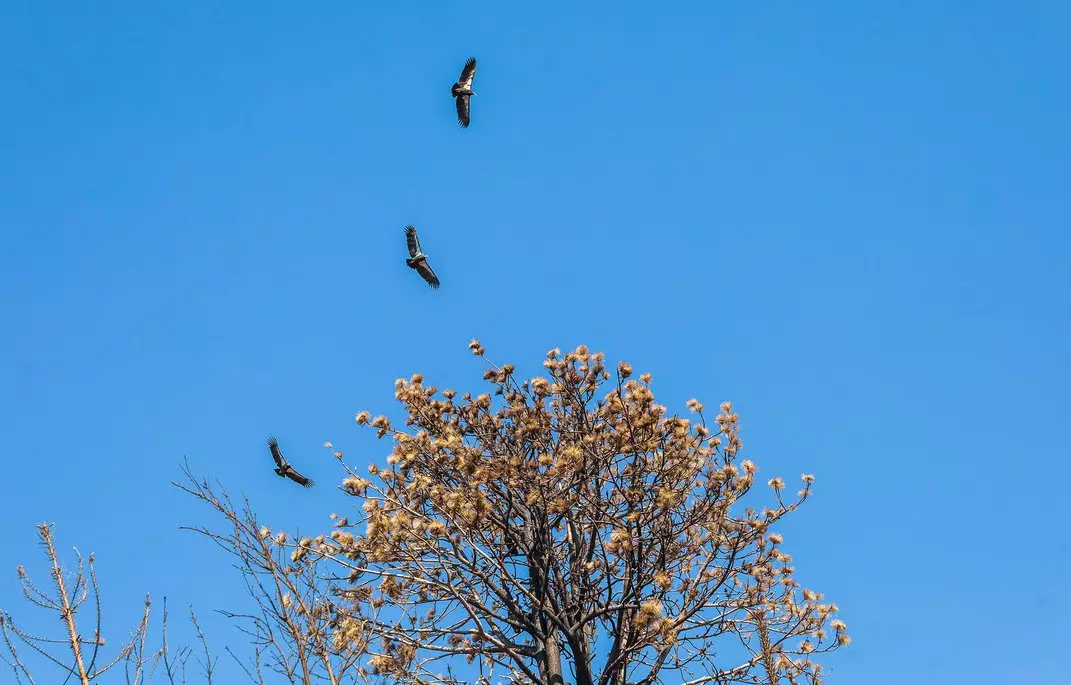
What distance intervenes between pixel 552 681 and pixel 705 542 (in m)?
2.12

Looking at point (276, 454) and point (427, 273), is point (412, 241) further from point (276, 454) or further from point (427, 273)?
point (276, 454)

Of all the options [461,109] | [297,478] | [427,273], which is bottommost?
[297,478]

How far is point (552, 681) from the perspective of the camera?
1003 cm

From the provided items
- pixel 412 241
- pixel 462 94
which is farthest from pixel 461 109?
pixel 412 241

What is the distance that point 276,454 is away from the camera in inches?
522

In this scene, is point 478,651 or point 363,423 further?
point 363,423

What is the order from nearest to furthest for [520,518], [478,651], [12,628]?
1. [12,628]
2. [478,651]
3. [520,518]

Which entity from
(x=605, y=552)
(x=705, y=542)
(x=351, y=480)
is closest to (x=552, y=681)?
(x=605, y=552)

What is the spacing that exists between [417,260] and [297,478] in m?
3.31

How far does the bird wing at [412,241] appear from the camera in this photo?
13359mm

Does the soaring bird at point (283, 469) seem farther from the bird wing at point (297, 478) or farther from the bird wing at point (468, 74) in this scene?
the bird wing at point (468, 74)

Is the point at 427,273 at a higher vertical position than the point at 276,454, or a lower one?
higher

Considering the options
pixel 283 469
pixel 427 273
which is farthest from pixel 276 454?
pixel 427 273

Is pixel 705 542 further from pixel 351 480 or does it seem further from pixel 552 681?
pixel 351 480
